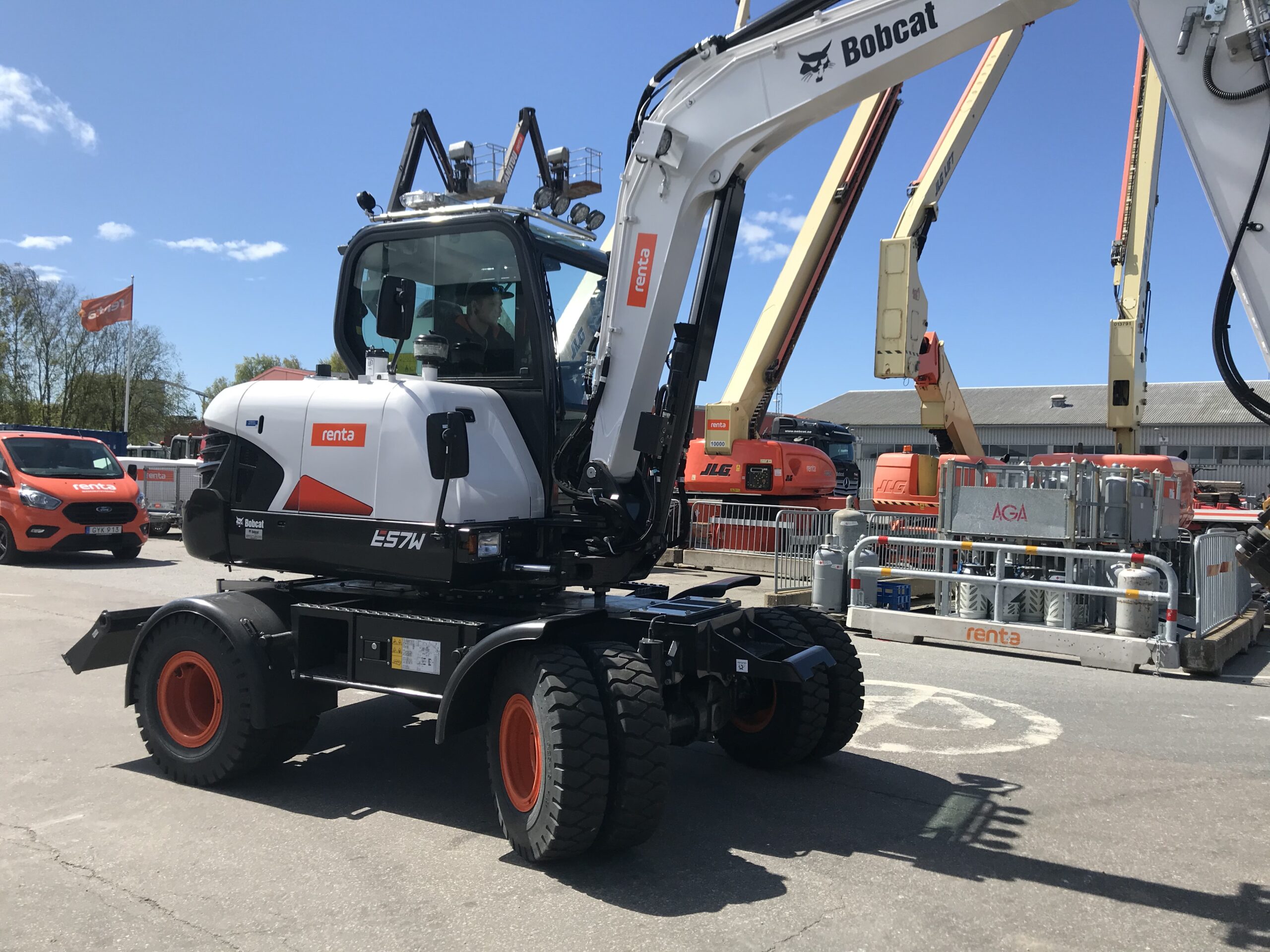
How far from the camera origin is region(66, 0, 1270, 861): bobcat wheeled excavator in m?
4.91

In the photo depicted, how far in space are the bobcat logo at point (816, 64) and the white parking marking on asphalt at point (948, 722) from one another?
4.20 metres

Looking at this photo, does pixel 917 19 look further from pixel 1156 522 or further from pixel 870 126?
pixel 870 126

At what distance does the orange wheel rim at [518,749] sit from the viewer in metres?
Answer: 4.65

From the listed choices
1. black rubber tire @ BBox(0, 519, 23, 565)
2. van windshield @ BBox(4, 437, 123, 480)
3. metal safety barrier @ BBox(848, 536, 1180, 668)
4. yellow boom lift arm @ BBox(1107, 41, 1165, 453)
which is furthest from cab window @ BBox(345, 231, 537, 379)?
yellow boom lift arm @ BBox(1107, 41, 1165, 453)

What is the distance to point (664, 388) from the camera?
5.52m

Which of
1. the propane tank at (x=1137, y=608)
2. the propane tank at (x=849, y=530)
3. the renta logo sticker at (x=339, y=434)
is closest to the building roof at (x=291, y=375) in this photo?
the renta logo sticker at (x=339, y=434)

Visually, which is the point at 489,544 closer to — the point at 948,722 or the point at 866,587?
the point at 948,722

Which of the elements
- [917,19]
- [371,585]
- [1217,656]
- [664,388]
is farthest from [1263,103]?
[1217,656]

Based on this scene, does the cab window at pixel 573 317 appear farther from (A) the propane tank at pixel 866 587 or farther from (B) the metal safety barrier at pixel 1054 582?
(A) the propane tank at pixel 866 587

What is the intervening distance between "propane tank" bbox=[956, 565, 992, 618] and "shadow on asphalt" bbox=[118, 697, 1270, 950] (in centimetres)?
532

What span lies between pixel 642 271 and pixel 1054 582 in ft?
23.4

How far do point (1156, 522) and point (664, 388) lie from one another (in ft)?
29.7

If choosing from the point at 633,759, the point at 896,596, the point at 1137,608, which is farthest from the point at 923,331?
the point at 633,759

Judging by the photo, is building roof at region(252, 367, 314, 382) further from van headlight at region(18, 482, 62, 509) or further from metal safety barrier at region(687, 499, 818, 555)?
metal safety barrier at region(687, 499, 818, 555)
